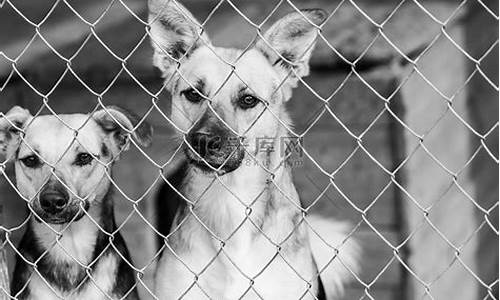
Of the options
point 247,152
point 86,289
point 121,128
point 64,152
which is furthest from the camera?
point 121,128

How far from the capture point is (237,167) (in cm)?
315

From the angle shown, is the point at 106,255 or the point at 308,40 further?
the point at 106,255

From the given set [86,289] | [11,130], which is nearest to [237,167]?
[86,289]

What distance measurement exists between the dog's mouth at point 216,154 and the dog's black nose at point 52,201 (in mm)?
560

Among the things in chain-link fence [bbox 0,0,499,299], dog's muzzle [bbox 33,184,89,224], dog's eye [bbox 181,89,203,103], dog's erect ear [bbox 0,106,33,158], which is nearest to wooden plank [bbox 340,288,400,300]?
chain-link fence [bbox 0,0,499,299]

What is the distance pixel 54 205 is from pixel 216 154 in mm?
741

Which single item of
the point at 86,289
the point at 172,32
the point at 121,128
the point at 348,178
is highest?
the point at 172,32

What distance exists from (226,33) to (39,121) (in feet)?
3.52

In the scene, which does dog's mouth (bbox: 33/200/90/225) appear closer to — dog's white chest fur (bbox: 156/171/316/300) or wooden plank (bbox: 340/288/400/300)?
dog's white chest fur (bbox: 156/171/316/300)

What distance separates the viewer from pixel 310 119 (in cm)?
412

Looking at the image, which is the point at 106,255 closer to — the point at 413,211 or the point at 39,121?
the point at 39,121

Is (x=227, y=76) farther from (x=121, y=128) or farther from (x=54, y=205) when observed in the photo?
(x=54, y=205)

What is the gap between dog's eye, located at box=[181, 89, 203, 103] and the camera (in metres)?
3.16

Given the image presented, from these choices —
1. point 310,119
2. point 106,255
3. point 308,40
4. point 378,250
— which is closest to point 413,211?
point 378,250
